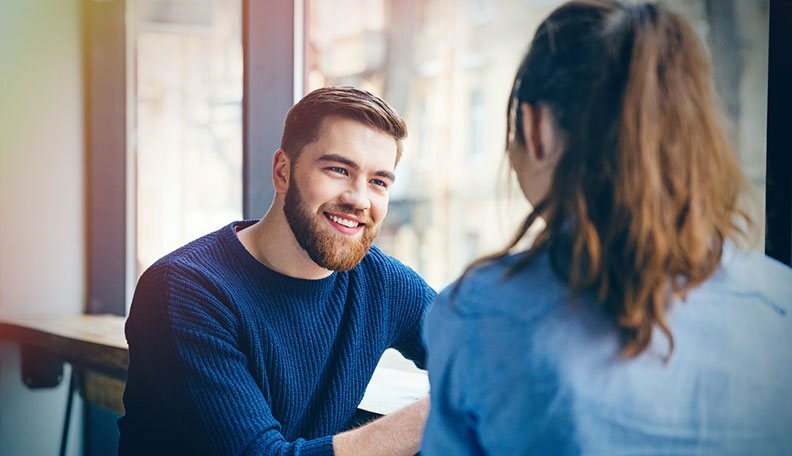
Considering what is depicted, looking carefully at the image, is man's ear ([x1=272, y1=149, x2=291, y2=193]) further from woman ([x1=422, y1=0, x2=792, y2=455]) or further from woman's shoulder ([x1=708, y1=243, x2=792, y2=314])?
woman's shoulder ([x1=708, y1=243, x2=792, y2=314])

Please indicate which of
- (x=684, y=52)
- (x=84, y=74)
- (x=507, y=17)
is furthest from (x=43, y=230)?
(x=507, y=17)

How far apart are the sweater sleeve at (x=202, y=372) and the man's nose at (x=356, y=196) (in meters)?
0.31

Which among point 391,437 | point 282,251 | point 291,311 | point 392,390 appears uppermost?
point 282,251

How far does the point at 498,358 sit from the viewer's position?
760 mm

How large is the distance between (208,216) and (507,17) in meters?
2.88

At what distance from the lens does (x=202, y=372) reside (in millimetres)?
1300

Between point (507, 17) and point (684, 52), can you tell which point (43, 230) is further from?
point (507, 17)

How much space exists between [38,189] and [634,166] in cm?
297

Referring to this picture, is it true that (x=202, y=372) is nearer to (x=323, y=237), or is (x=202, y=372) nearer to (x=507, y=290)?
(x=323, y=237)

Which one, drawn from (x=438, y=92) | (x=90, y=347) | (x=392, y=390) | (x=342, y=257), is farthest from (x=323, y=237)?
(x=438, y=92)

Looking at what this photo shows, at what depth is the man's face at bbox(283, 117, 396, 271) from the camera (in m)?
1.53

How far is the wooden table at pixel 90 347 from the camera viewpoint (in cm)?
247

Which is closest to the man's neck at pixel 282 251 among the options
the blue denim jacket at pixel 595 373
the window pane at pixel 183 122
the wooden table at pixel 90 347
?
the wooden table at pixel 90 347

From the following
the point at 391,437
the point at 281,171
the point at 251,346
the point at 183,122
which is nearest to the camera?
the point at 391,437
